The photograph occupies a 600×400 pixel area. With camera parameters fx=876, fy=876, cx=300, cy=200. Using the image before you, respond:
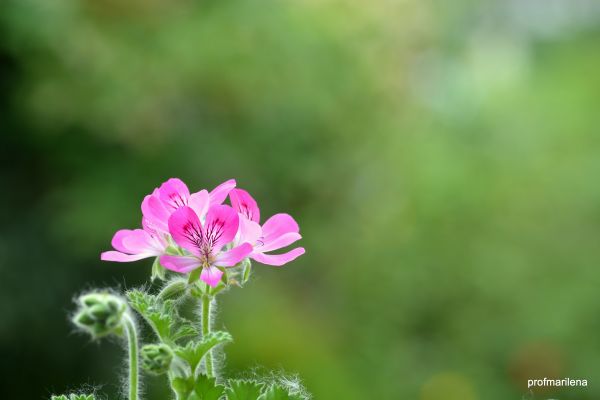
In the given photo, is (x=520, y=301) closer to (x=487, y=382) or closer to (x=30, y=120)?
(x=487, y=382)

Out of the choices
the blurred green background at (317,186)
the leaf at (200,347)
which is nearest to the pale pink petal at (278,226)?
the leaf at (200,347)

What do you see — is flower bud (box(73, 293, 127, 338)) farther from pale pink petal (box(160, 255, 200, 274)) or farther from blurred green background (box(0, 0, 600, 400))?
blurred green background (box(0, 0, 600, 400))

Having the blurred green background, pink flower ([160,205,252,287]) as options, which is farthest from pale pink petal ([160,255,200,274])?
the blurred green background

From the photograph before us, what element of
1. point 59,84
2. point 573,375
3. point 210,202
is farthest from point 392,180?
point 210,202

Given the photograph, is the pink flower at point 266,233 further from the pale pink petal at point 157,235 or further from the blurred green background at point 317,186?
the blurred green background at point 317,186

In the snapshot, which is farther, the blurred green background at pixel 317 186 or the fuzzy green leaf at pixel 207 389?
the blurred green background at pixel 317 186

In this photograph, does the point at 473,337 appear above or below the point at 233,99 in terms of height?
below

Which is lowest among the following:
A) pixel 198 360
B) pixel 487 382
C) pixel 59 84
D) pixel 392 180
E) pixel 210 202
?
pixel 198 360
